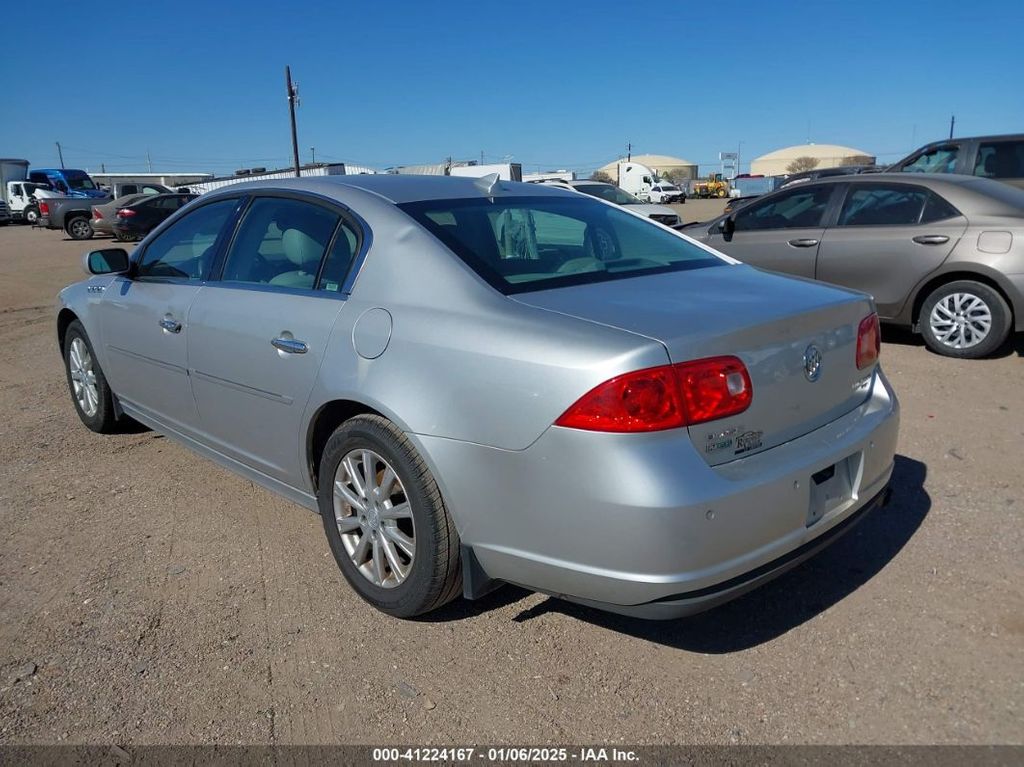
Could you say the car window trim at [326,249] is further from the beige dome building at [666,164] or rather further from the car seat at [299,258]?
the beige dome building at [666,164]

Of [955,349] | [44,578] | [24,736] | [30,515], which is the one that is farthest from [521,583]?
[955,349]

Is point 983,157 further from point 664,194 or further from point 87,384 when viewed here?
point 664,194

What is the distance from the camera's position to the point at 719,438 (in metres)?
2.30

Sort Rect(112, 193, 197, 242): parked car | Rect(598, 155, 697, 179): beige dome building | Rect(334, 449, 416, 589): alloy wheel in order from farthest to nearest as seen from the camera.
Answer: Rect(598, 155, 697, 179): beige dome building, Rect(112, 193, 197, 242): parked car, Rect(334, 449, 416, 589): alloy wheel

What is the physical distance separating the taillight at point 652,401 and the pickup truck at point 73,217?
27.6 meters

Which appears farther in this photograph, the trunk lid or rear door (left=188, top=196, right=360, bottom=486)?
rear door (left=188, top=196, right=360, bottom=486)

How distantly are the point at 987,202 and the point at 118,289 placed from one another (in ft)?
21.0

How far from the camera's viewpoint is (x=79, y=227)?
25.9 m

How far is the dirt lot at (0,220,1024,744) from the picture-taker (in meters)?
2.38

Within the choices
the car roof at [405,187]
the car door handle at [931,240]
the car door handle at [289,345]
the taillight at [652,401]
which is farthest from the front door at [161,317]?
the car door handle at [931,240]

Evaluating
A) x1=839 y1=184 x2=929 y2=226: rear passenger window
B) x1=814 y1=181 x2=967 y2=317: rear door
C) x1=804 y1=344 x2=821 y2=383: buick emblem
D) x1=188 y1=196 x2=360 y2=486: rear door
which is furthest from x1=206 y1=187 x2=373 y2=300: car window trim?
x1=839 y1=184 x2=929 y2=226: rear passenger window

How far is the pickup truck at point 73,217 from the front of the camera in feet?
84.9

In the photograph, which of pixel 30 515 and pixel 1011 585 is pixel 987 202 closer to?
pixel 1011 585

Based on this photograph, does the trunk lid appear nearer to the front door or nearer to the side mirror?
the front door
